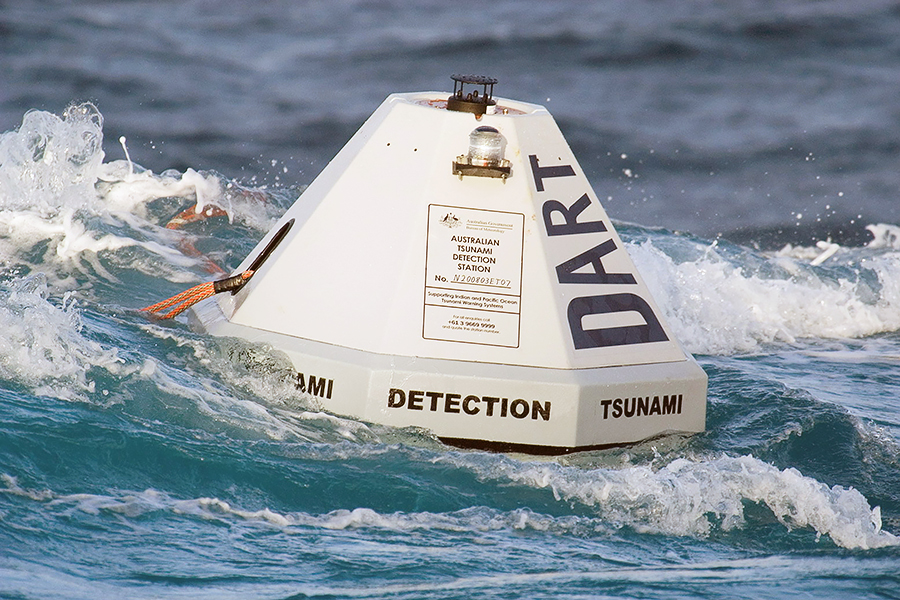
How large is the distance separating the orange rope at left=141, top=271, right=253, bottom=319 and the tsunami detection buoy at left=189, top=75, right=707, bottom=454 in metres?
0.10

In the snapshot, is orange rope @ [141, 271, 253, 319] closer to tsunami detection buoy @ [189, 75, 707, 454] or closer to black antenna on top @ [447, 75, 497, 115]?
tsunami detection buoy @ [189, 75, 707, 454]

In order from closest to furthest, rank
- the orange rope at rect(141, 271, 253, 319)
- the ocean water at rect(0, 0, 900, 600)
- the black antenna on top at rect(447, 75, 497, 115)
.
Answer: the ocean water at rect(0, 0, 900, 600)
the black antenna on top at rect(447, 75, 497, 115)
the orange rope at rect(141, 271, 253, 319)

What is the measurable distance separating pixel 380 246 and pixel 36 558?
164cm

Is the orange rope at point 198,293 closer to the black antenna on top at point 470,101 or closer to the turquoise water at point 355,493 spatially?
the turquoise water at point 355,493

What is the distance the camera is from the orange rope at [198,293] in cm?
491

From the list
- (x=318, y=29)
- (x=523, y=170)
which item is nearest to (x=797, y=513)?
(x=523, y=170)

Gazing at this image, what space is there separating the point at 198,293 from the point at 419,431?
122 cm

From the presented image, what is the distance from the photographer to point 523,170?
4664 mm

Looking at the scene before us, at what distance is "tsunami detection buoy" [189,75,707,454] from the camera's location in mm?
4418

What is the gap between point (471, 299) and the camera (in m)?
4.52

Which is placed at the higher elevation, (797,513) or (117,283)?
(117,283)

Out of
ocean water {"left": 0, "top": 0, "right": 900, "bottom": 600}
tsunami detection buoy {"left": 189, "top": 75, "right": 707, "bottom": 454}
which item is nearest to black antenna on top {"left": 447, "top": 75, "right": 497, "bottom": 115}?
tsunami detection buoy {"left": 189, "top": 75, "right": 707, "bottom": 454}

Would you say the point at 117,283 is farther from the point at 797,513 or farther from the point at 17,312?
the point at 797,513

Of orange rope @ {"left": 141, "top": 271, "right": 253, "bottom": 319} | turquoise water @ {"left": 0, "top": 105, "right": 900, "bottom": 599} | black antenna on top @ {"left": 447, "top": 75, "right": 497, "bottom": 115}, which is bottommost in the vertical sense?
turquoise water @ {"left": 0, "top": 105, "right": 900, "bottom": 599}
